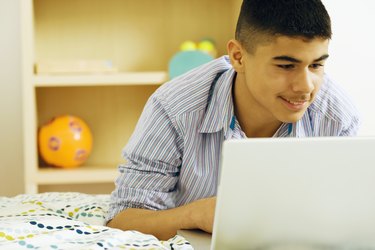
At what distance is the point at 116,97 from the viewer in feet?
10.8

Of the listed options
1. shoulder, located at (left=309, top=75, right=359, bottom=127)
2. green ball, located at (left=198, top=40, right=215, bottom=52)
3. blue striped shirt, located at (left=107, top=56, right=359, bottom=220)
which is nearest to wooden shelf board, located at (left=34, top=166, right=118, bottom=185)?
green ball, located at (left=198, top=40, right=215, bottom=52)

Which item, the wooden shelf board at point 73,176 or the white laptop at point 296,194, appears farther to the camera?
the wooden shelf board at point 73,176

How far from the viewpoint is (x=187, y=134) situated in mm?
1467

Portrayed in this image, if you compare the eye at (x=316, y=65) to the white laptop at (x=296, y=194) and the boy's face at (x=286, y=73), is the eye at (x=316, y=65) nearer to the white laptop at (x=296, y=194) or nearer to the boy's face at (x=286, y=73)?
the boy's face at (x=286, y=73)

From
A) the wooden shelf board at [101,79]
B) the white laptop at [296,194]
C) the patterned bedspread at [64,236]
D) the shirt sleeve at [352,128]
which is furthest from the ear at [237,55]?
the wooden shelf board at [101,79]

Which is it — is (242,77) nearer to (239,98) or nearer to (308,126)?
(239,98)

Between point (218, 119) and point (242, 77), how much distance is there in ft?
0.36

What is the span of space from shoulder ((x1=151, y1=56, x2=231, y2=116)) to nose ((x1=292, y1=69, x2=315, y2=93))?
28 centimetres

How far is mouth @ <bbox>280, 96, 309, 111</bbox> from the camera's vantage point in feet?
4.30

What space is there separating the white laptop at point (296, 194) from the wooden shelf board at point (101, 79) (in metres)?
2.18

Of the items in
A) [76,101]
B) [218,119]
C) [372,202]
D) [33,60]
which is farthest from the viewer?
[76,101]

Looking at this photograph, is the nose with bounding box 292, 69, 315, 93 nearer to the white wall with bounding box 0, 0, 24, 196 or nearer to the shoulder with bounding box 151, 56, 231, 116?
the shoulder with bounding box 151, 56, 231, 116

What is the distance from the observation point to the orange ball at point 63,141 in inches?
118

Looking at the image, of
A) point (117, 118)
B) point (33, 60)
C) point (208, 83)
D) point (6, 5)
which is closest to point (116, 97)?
point (117, 118)
